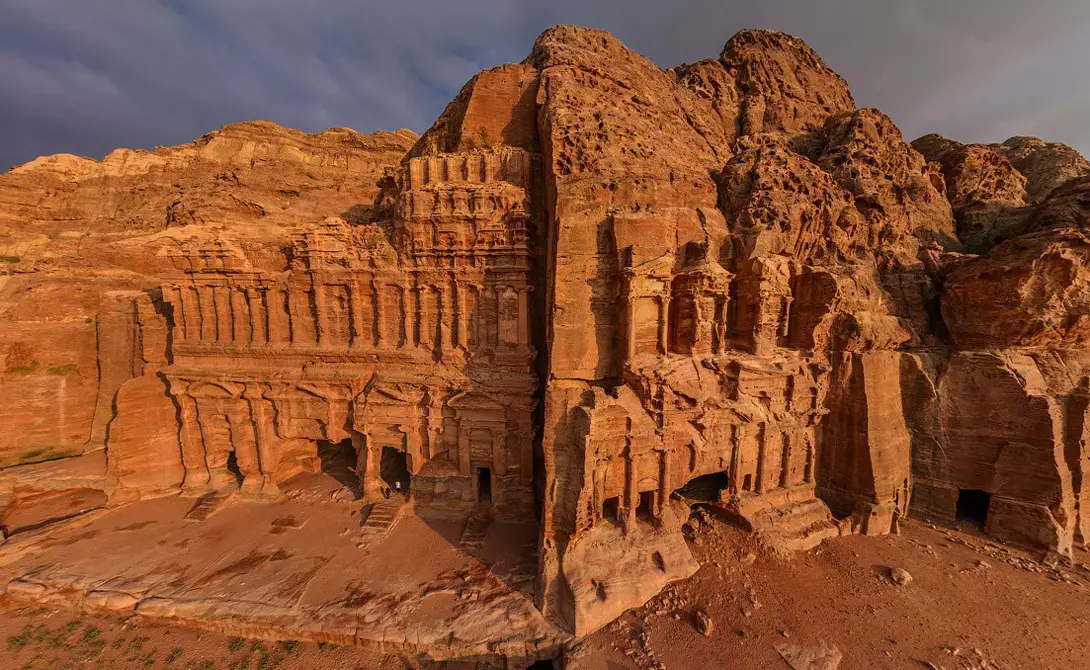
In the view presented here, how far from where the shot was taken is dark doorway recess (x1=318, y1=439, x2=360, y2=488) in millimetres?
16219

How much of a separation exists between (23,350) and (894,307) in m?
38.7

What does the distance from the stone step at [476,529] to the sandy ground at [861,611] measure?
4.92 m

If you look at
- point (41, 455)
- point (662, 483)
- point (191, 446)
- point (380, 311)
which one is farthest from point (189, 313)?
point (662, 483)

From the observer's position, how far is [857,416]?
1317 cm

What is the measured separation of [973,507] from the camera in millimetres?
14242

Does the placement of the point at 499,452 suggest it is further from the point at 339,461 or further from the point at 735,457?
the point at 339,461

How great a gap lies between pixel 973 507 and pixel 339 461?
27785 millimetres

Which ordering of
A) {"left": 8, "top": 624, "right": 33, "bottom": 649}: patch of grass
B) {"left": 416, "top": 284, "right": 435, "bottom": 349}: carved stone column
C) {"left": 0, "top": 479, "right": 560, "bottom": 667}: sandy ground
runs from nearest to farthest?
{"left": 8, "top": 624, "right": 33, "bottom": 649}: patch of grass → {"left": 0, "top": 479, "right": 560, "bottom": 667}: sandy ground → {"left": 416, "top": 284, "right": 435, "bottom": 349}: carved stone column

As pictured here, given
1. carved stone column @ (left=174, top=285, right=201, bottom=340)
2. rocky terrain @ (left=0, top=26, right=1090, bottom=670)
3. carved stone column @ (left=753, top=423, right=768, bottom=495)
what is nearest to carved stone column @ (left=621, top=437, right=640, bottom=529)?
rocky terrain @ (left=0, top=26, right=1090, bottom=670)

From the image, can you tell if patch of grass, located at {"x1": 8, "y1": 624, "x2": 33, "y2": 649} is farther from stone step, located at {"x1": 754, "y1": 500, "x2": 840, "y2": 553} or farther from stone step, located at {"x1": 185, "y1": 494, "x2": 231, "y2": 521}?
stone step, located at {"x1": 754, "y1": 500, "x2": 840, "y2": 553}

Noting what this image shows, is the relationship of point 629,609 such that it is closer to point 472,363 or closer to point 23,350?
point 472,363

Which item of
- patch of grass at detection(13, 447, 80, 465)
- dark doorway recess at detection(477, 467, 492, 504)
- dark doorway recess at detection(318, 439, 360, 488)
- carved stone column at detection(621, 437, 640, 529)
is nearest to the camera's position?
carved stone column at detection(621, 437, 640, 529)

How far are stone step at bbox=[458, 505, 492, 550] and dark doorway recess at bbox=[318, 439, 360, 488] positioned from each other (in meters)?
6.01

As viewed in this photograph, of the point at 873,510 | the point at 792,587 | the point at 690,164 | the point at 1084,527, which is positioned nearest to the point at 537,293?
the point at 690,164
